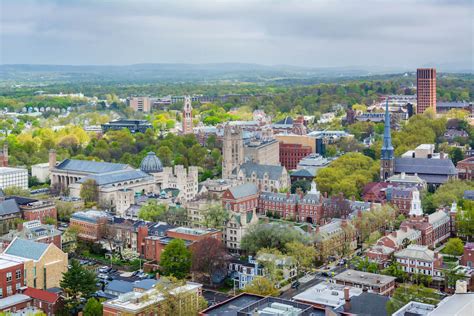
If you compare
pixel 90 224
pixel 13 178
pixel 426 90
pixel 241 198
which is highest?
pixel 426 90

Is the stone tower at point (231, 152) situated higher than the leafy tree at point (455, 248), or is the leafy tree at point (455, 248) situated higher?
the stone tower at point (231, 152)

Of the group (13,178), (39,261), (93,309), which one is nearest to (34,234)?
(39,261)

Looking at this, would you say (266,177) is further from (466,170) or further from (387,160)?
(466,170)

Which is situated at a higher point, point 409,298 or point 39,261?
point 39,261

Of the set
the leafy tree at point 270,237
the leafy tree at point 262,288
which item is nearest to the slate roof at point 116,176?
the leafy tree at point 270,237

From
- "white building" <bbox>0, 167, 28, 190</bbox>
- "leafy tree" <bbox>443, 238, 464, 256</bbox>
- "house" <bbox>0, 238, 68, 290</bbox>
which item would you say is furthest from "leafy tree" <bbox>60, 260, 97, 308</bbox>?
"white building" <bbox>0, 167, 28, 190</bbox>

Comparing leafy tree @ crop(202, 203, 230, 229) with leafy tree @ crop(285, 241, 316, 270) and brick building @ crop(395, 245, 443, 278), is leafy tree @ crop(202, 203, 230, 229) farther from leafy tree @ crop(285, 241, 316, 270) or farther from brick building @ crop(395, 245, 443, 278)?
brick building @ crop(395, 245, 443, 278)

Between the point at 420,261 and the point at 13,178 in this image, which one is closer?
the point at 420,261

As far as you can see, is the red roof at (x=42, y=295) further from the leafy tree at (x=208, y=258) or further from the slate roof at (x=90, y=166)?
the slate roof at (x=90, y=166)
